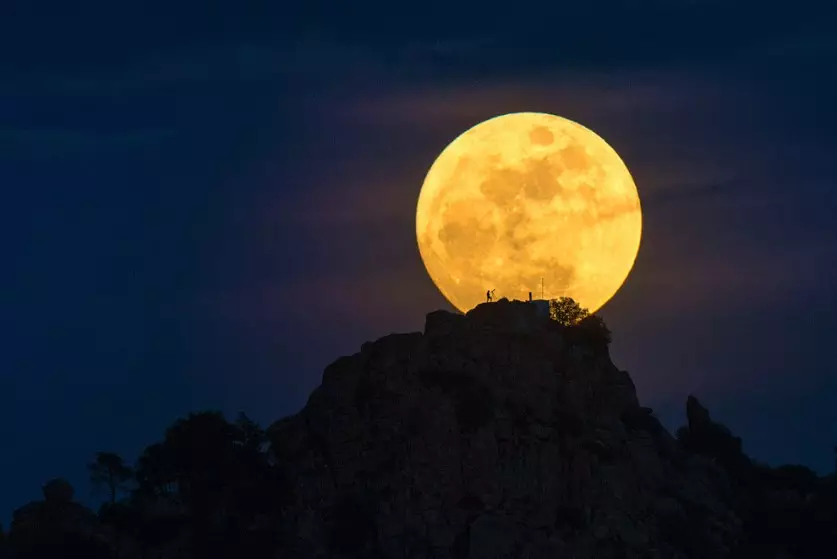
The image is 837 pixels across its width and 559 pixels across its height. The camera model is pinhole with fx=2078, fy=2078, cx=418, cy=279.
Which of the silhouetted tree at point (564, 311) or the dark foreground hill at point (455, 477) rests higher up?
the silhouetted tree at point (564, 311)

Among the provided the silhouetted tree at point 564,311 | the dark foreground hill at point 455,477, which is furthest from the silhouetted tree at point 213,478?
the silhouetted tree at point 564,311

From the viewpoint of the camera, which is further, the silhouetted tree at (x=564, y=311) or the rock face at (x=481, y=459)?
the silhouetted tree at (x=564, y=311)

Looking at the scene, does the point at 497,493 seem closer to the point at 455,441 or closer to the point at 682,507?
the point at 455,441

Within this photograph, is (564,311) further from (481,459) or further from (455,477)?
(455,477)

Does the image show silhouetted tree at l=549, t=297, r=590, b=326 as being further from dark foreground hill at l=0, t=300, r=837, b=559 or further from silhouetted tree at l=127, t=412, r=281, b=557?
silhouetted tree at l=127, t=412, r=281, b=557

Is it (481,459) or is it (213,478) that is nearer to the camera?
(481,459)

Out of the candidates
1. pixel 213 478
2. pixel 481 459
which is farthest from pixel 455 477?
pixel 213 478

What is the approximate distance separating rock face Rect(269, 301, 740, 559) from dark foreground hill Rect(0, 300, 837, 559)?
11cm

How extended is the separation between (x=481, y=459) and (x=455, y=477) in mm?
2395

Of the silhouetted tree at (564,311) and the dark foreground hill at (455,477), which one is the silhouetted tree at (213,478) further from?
the silhouetted tree at (564,311)

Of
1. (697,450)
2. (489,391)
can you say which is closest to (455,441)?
(489,391)

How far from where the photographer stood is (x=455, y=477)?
15688 cm

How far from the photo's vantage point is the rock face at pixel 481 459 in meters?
156

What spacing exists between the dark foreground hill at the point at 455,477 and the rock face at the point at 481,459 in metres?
0.11
